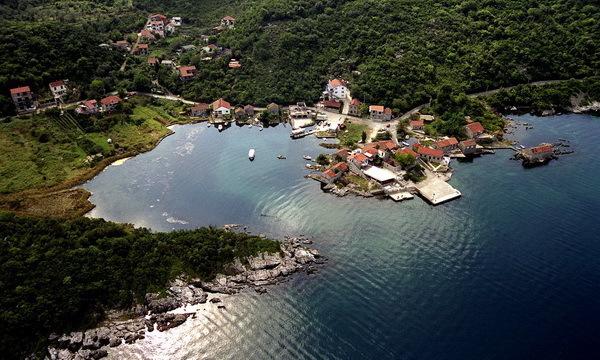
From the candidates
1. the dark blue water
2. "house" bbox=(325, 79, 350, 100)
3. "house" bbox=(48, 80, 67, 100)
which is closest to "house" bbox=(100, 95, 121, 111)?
"house" bbox=(48, 80, 67, 100)

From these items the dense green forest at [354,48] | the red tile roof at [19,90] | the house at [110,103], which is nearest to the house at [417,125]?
the dense green forest at [354,48]

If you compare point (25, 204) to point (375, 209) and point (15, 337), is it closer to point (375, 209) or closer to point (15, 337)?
point (15, 337)

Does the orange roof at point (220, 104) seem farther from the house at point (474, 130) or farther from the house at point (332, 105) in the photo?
the house at point (474, 130)

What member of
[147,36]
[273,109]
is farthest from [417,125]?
[147,36]

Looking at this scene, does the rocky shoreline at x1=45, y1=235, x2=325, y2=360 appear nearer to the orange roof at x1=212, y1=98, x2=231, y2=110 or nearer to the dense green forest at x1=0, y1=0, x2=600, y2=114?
the orange roof at x1=212, y1=98, x2=231, y2=110

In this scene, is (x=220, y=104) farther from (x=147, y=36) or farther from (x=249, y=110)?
(x=147, y=36)

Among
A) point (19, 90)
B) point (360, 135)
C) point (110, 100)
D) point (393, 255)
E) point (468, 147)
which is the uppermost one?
point (19, 90)

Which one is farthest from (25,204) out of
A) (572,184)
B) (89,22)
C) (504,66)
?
(504,66)
